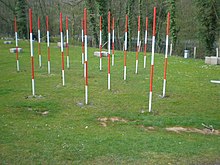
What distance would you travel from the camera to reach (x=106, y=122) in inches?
260

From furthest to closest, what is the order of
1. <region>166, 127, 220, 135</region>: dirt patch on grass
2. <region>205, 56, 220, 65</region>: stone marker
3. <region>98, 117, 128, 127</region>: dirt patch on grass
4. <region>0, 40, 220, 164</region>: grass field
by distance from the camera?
<region>205, 56, 220, 65</region>: stone marker < <region>98, 117, 128, 127</region>: dirt patch on grass < <region>166, 127, 220, 135</region>: dirt patch on grass < <region>0, 40, 220, 164</region>: grass field

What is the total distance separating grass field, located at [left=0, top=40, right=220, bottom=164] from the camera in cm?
475

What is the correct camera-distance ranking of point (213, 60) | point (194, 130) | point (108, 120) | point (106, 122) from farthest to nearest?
point (213, 60) → point (108, 120) → point (106, 122) → point (194, 130)

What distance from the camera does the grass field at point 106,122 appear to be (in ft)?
15.6

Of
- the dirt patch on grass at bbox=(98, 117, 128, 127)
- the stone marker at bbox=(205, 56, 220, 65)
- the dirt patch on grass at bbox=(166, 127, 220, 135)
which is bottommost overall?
the dirt patch on grass at bbox=(166, 127, 220, 135)

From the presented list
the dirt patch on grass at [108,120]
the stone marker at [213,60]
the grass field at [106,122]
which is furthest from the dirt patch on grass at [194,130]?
the stone marker at [213,60]

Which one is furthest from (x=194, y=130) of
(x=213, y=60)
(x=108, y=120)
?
(x=213, y=60)

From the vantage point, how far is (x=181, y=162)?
4.58 metres

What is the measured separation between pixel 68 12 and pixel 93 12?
161 inches

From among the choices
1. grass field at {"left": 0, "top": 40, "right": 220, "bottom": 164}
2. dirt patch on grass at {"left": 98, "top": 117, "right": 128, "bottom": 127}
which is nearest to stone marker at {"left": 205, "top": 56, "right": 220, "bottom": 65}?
grass field at {"left": 0, "top": 40, "right": 220, "bottom": 164}

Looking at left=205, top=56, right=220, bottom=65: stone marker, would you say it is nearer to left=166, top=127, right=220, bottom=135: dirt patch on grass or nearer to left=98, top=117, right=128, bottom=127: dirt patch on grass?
left=166, top=127, right=220, bottom=135: dirt patch on grass

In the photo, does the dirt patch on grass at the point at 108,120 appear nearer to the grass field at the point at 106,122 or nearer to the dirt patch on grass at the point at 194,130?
the grass field at the point at 106,122

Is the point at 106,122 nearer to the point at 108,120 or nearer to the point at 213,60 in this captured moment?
the point at 108,120

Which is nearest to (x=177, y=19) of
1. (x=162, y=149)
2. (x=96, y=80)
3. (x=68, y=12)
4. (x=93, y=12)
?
(x=93, y=12)
